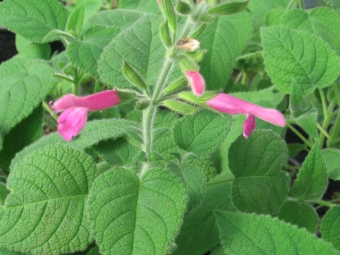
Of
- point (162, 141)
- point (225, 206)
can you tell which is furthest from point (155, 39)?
point (225, 206)

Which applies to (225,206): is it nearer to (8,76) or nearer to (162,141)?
(162,141)

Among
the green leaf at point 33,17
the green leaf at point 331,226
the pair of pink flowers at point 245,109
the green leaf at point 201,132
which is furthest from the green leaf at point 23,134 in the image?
the green leaf at point 331,226

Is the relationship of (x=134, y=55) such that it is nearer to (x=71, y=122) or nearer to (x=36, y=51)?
(x=71, y=122)

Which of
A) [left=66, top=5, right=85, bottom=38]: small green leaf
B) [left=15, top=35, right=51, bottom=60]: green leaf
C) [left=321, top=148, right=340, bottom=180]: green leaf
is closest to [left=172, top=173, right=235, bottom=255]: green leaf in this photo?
[left=321, top=148, right=340, bottom=180]: green leaf

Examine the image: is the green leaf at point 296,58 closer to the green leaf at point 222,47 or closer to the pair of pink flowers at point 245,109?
the green leaf at point 222,47

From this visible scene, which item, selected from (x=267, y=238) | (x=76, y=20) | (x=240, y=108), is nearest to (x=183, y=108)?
(x=240, y=108)

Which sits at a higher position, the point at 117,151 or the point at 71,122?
the point at 71,122
